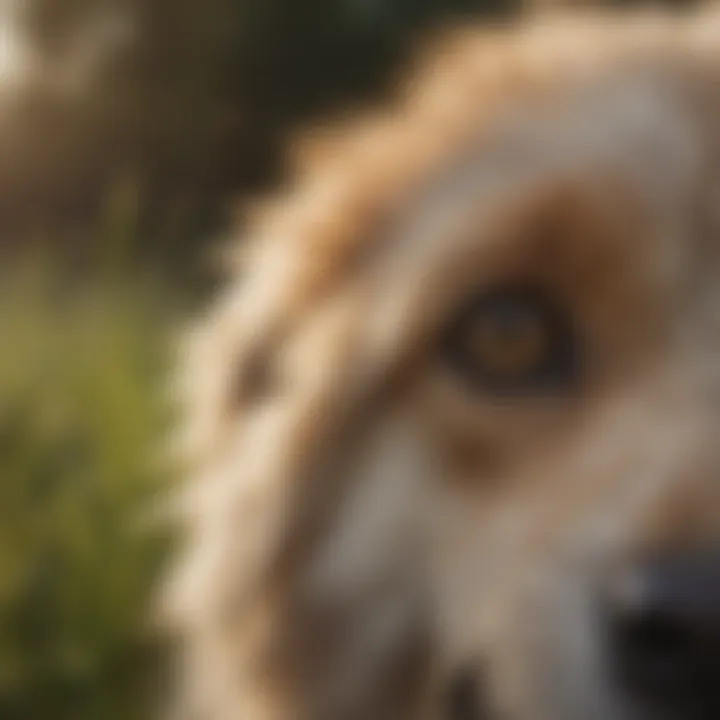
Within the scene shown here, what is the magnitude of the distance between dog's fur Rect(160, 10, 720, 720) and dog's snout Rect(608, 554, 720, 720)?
1.7 inches

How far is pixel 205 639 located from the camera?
6.76 ft

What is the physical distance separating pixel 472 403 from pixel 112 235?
8.05 ft

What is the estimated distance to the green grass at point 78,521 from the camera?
122 inches

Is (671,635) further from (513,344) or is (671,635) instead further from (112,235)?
(112,235)

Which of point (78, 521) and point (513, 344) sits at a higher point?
point (78, 521)

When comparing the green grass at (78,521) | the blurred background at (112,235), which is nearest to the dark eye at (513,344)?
the blurred background at (112,235)

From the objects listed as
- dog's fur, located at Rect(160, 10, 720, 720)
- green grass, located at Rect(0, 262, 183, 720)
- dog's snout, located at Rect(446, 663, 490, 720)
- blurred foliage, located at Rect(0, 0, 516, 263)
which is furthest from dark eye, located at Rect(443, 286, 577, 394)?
blurred foliage, located at Rect(0, 0, 516, 263)

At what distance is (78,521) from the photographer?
3.25m

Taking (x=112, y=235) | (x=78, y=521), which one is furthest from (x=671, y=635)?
(x=112, y=235)

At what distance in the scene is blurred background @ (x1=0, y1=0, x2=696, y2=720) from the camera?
315 centimetres


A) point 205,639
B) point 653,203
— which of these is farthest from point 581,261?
point 205,639

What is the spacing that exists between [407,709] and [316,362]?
0.48 metres

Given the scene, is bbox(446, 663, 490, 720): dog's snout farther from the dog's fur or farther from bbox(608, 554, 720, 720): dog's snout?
bbox(608, 554, 720, 720): dog's snout

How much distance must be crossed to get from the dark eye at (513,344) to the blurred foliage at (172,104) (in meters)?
2.67
